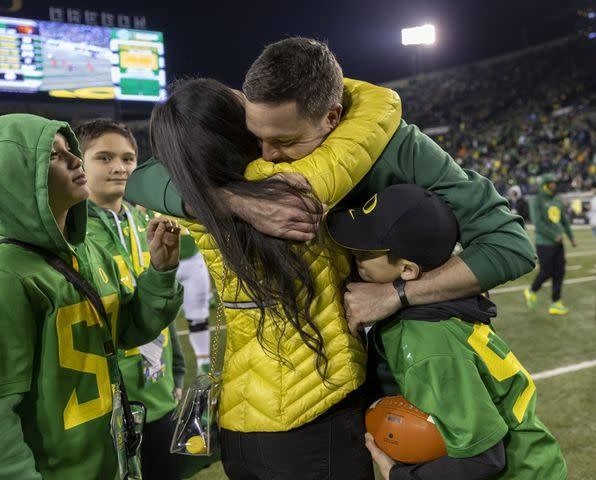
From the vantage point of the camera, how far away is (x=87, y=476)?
4.83 feet

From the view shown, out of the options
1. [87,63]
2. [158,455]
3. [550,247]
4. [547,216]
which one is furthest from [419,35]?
[158,455]

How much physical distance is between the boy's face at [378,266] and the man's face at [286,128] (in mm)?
312

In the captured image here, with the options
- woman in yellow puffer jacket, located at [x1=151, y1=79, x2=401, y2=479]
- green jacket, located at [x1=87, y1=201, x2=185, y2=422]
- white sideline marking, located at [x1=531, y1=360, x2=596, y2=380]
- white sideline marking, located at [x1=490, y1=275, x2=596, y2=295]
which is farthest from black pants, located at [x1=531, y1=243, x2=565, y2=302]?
woman in yellow puffer jacket, located at [x1=151, y1=79, x2=401, y2=479]

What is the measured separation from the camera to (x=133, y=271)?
8.14ft

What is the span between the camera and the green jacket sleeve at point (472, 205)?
1264 mm

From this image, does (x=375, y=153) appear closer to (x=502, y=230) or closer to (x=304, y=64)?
(x=304, y=64)

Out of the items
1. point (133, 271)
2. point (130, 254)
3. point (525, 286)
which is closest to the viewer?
point (133, 271)

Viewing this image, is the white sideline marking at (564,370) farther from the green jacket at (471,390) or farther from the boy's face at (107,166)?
the boy's face at (107,166)

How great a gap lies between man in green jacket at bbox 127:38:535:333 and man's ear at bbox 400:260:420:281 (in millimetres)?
23

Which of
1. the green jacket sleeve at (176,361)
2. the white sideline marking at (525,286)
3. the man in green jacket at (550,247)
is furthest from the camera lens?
the white sideline marking at (525,286)

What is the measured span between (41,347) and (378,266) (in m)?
0.91

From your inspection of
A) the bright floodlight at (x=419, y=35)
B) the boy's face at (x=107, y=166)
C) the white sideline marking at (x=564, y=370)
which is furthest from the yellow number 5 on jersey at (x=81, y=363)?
the bright floodlight at (x=419, y=35)

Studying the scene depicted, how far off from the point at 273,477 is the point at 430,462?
390 millimetres

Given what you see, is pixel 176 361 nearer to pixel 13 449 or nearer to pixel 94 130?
pixel 94 130
